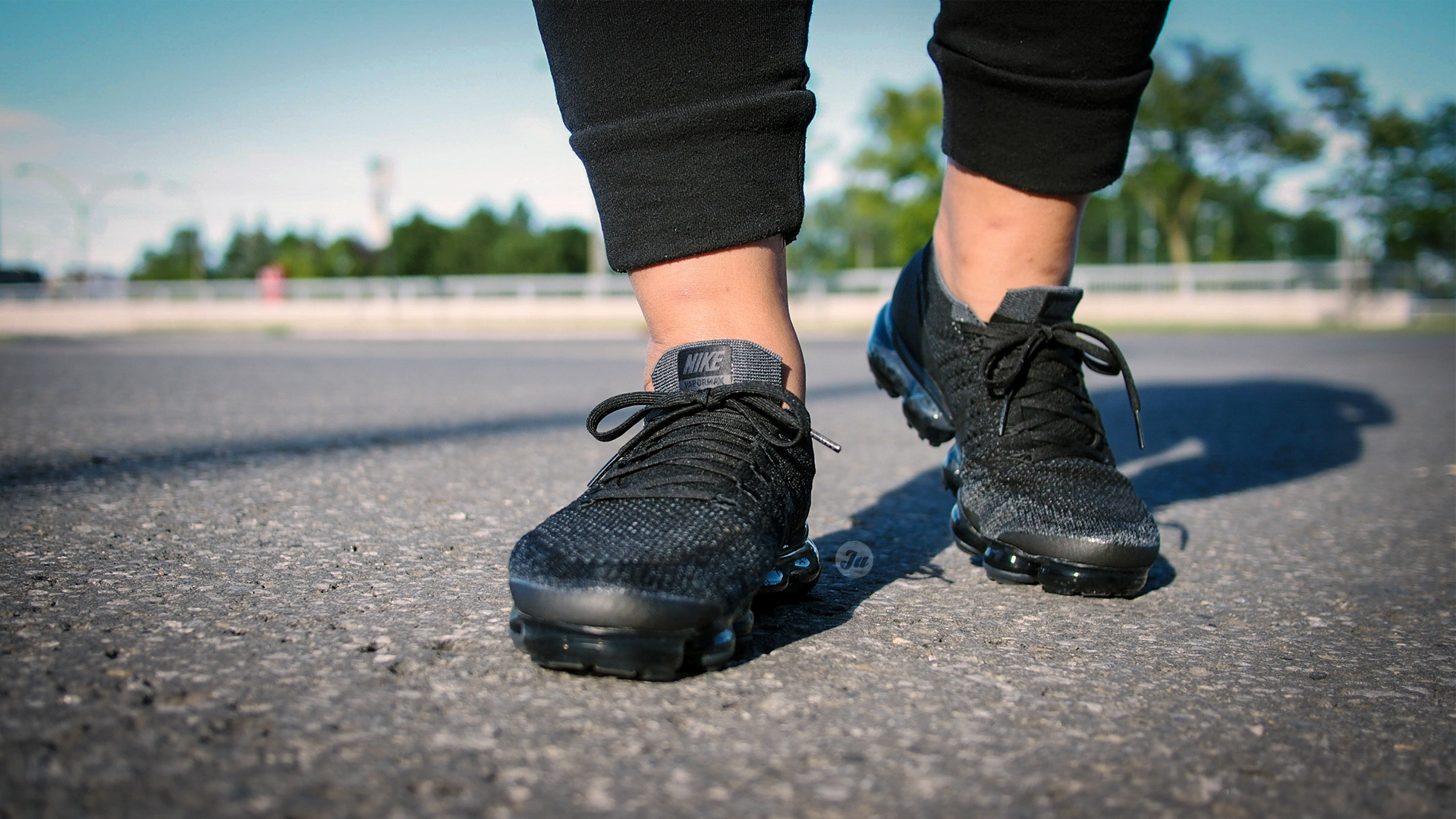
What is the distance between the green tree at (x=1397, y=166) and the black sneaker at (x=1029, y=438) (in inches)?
905

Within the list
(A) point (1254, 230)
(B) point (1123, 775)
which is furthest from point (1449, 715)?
(A) point (1254, 230)

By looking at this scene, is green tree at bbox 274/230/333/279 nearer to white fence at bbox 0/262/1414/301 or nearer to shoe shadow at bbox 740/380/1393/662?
white fence at bbox 0/262/1414/301

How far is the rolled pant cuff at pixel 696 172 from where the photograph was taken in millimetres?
1083

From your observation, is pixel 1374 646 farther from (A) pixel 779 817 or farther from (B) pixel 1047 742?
(A) pixel 779 817

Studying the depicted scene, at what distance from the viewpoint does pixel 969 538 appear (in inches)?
52.5

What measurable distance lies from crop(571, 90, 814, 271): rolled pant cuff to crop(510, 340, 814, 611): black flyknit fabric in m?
0.13

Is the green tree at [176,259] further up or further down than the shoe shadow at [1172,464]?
further up

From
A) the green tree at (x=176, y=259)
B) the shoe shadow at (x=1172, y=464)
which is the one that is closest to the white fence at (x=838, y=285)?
the shoe shadow at (x=1172, y=464)

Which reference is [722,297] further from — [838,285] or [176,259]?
[176,259]

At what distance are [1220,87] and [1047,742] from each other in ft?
104

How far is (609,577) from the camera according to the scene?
0.86m

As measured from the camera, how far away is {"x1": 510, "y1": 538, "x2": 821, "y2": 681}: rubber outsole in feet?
2.81

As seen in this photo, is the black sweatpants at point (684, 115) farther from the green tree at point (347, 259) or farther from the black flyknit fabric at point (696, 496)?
the green tree at point (347, 259)

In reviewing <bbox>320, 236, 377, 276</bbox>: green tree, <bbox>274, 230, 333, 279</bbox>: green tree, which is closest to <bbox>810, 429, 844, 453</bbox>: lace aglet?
<bbox>320, 236, 377, 276</bbox>: green tree
